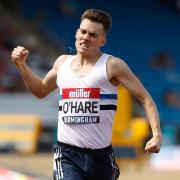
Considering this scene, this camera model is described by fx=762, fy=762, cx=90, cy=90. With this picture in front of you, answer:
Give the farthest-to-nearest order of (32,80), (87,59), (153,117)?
1. (32,80)
2. (87,59)
3. (153,117)

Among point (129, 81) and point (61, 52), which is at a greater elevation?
point (61, 52)

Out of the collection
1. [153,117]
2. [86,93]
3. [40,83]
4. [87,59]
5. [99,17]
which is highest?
[99,17]

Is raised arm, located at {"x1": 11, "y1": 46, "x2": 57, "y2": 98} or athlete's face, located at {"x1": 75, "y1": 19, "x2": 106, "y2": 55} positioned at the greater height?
athlete's face, located at {"x1": 75, "y1": 19, "x2": 106, "y2": 55}

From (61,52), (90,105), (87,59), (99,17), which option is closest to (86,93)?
(90,105)

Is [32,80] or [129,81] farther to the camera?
[32,80]

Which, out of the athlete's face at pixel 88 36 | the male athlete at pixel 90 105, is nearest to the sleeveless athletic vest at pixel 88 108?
the male athlete at pixel 90 105

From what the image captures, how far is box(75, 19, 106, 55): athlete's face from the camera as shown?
5059 millimetres

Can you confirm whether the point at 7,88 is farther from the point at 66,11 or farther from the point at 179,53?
the point at 179,53

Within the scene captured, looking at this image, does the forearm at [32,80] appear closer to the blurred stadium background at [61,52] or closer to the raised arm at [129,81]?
the raised arm at [129,81]

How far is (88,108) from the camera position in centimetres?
506

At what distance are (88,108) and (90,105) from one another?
1.0 inches

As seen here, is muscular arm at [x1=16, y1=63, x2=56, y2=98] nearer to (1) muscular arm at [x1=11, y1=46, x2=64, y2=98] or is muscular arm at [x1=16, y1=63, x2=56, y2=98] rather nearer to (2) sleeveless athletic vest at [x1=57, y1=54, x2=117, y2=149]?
(1) muscular arm at [x1=11, y1=46, x2=64, y2=98]

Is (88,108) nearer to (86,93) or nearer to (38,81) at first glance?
(86,93)

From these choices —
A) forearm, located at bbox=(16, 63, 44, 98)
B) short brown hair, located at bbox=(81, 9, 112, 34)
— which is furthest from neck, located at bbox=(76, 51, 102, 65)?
forearm, located at bbox=(16, 63, 44, 98)
